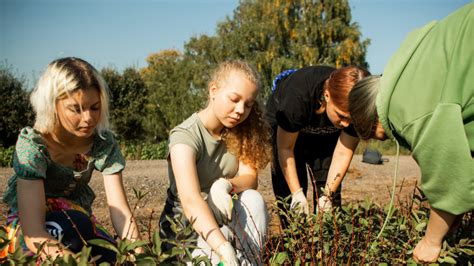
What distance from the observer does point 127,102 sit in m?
17.2

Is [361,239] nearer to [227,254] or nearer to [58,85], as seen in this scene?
[227,254]

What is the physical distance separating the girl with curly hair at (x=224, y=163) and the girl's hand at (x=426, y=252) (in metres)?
0.63

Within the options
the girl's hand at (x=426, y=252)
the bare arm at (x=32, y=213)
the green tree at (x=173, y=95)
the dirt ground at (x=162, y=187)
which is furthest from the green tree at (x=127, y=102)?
the girl's hand at (x=426, y=252)

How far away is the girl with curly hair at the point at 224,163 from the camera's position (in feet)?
6.81

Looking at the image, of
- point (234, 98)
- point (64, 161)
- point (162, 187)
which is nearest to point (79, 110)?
point (64, 161)

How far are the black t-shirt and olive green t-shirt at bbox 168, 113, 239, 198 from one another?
50 centimetres

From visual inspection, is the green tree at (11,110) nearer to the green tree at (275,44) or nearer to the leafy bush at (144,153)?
the leafy bush at (144,153)

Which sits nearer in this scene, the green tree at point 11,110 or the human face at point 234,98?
the human face at point 234,98

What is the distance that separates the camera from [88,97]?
6.35 ft

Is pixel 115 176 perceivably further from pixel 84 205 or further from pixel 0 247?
pixel 0 247

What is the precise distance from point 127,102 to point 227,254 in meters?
15.9

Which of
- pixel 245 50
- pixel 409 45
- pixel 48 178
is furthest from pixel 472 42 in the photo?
pixel 245 50

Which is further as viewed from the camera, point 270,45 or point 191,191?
point 270,45

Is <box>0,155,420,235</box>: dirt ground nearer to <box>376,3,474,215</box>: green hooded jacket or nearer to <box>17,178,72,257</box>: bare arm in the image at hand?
<box>17,178,72,257</box>: bare arm
